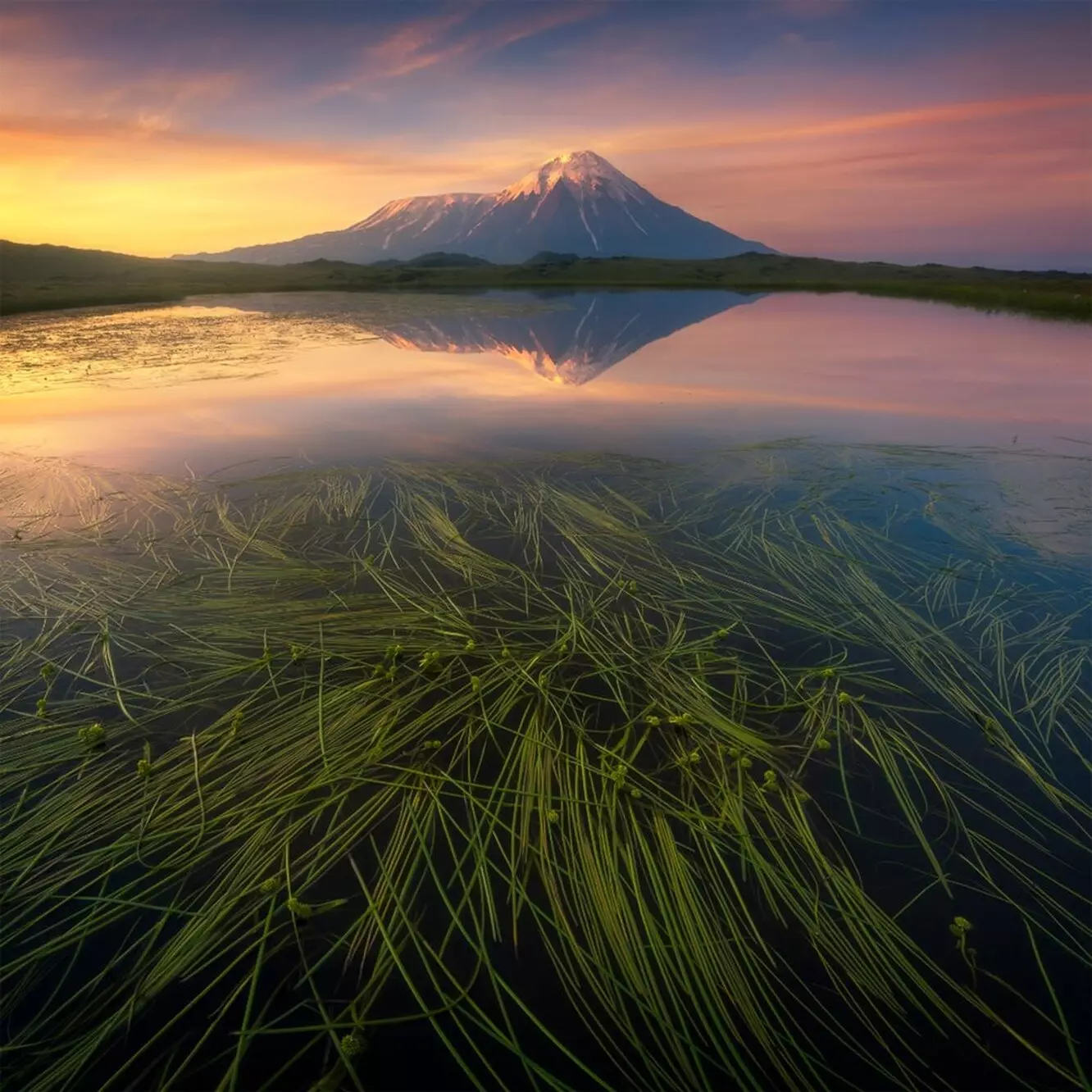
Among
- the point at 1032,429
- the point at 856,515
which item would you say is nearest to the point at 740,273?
the point at 1032,429

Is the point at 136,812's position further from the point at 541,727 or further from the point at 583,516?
the point at 583,516

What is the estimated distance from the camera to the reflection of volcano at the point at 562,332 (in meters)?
16.7

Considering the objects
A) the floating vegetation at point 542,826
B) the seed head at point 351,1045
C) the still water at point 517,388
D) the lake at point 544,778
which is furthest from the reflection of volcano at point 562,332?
the seed head at point 351,1045

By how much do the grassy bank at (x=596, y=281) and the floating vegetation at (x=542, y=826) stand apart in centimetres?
3416

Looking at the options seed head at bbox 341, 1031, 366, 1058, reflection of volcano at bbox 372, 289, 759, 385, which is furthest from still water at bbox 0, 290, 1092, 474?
seed head at bbox 341, 1031, 366, 1058

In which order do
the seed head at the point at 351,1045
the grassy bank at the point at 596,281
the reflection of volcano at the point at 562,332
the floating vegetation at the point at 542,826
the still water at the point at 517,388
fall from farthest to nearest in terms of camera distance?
1. the grassy bank at the point at 596,281
2. the reflection of volcano at the point at 562,332
3. the still water at the point at 517,388
4. the floating vegetation at the point at 542,826
5. the seed head at the point at 351,1045

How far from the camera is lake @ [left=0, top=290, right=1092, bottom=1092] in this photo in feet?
7.16

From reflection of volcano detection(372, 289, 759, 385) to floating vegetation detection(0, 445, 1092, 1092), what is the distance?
10433 millimetres

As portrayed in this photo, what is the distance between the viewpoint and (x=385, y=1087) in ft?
6.76

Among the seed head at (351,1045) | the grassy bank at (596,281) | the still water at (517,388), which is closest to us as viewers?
the seed head at (351,1045)

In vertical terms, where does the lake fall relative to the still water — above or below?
below

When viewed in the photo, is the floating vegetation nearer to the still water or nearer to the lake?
the lake

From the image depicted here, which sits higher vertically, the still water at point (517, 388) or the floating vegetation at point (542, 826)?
the still water at point (517, 388)

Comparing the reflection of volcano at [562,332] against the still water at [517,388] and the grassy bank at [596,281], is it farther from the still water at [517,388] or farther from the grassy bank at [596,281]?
the grassy bank at [596,281]
